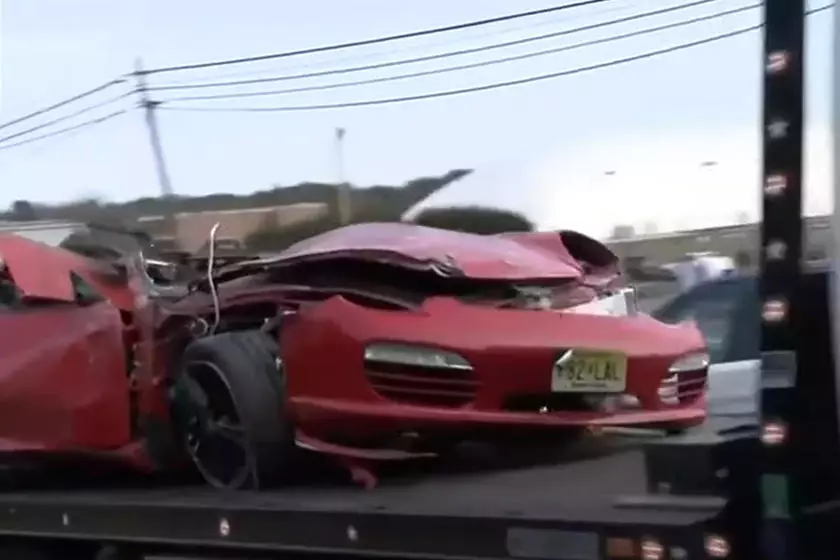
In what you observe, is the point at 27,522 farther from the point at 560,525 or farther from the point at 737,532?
the point at 737,532

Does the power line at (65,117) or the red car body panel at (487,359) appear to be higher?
the power line at (65,117)

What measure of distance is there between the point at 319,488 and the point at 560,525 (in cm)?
115

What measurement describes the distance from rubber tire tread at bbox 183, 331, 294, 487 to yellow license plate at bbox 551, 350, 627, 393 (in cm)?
89

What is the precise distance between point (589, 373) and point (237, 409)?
3.68ft

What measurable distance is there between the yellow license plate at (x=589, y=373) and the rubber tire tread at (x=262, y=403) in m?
0.89

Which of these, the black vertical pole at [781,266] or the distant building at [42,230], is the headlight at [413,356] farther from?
the distant building at [42,230]

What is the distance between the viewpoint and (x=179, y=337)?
17.7 feet

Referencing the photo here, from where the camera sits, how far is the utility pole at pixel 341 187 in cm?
464

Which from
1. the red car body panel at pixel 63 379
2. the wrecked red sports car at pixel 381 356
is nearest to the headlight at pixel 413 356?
the wrecked red sports car at pixel 381 356

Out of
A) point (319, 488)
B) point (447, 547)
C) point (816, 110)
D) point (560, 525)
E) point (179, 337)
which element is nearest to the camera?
point (816, 110)

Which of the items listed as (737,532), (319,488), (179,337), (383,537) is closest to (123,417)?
(179,337)

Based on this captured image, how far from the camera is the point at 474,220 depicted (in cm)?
454

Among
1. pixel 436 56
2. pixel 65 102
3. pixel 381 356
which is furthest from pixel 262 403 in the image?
pixel 65 102

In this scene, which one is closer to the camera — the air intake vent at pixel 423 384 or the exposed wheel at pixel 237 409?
the air intake vent at pixel 423 384
